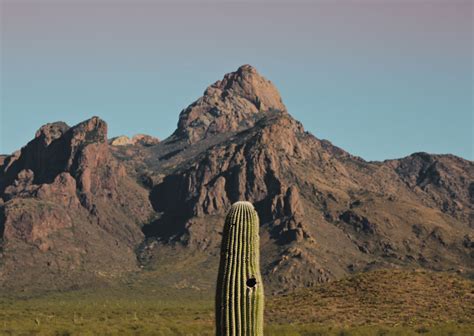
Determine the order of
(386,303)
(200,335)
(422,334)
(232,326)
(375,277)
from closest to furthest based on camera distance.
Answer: (232,326) → (422,334) → (200,335) → (386,303) → (375,277)

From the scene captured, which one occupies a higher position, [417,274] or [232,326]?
[417,274]

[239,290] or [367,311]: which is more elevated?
[367,311]

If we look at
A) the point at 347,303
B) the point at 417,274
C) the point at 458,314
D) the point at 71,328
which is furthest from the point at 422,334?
the point at 71,328

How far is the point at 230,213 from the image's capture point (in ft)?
124

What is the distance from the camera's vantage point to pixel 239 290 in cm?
3656

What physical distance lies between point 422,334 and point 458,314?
11.9 m

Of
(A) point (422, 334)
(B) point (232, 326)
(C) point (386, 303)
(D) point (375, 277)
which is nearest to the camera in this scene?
(B) point (232, 326)

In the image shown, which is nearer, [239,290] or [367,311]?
[239,290]

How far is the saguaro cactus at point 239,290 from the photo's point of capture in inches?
1441

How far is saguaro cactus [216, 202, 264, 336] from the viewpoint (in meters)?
36.6

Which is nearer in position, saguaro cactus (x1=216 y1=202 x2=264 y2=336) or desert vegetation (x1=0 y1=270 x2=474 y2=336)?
saguaro cactus (x1=216 y1=202 x2=264 y2=336)

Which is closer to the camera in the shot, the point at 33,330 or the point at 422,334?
the point at 422,334

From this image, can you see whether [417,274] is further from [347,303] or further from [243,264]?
[243,264]

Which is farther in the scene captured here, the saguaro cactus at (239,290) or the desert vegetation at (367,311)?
the desert vegetation at (367,311)
